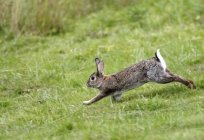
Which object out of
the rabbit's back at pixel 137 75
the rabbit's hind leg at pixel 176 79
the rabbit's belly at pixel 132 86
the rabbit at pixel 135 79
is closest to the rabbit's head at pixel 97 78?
the rabbit at pixel 135 79

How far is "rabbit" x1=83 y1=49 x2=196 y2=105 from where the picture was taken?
8320 mm

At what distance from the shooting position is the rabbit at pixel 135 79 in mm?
8320

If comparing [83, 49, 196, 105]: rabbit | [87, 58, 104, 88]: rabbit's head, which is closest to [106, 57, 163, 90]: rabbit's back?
[83, 49, 196, 105]: rabbit

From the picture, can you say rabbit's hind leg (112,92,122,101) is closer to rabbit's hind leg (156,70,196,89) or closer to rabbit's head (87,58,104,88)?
rabbit's head (87,58,104,88)

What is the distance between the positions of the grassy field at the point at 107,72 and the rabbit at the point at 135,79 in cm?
12

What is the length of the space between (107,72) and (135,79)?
173cm

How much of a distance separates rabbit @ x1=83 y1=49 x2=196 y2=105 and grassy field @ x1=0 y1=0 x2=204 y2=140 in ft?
0.39

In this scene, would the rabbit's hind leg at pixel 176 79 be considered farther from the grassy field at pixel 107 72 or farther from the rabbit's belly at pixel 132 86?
the rabbit's belly at pixel 132 86

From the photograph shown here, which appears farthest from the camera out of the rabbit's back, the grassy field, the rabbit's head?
the rabbit's head

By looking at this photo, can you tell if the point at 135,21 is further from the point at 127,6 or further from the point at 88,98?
the point at 88,98

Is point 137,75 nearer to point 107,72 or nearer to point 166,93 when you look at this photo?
point 166,93

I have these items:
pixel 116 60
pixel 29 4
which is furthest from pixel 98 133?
pixel 29 4

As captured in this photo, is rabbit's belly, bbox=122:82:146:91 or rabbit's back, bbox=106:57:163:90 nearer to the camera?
rabbit's back, bbox=106:57:163:90

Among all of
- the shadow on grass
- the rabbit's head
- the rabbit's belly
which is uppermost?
the rabbit's head
